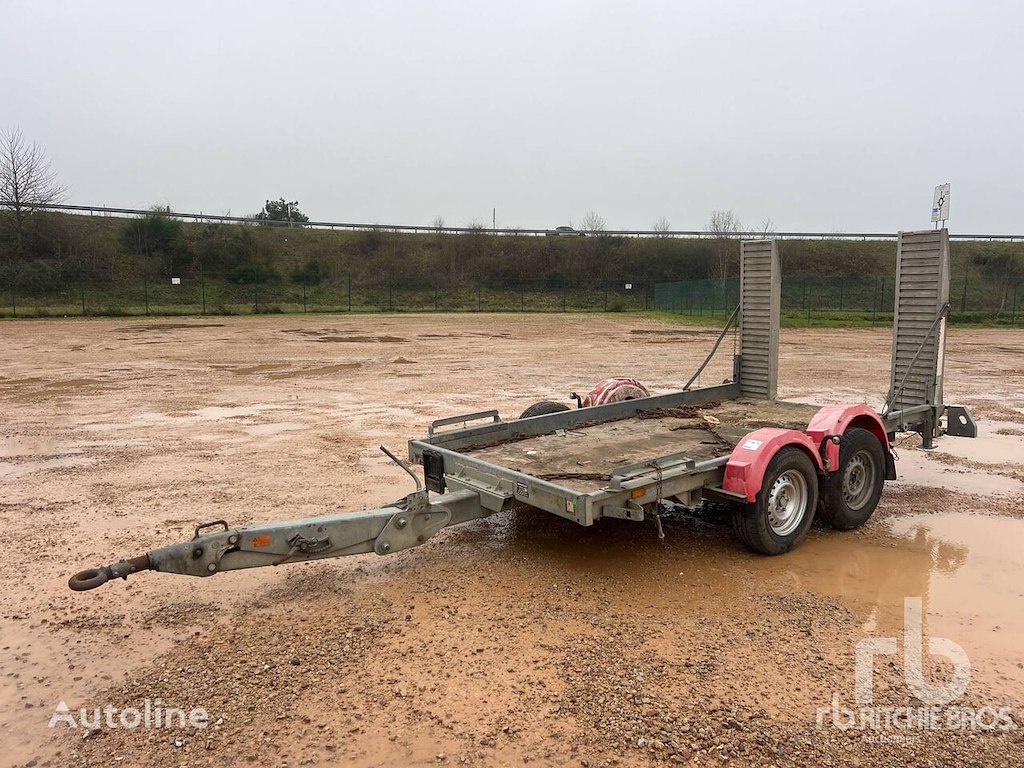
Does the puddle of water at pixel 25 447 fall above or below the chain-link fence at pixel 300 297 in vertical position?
below

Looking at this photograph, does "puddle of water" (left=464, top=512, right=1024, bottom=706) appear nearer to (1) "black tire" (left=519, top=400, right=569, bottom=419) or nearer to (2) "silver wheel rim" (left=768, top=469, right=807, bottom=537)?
(2) "silver wheel rim" (left=768, top=469, right=807, bottom=537)

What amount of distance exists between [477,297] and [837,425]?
5060 centimetres

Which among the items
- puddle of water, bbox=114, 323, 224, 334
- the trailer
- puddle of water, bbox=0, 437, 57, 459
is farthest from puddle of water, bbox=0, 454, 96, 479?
puddle of water, bbox=114, 323, 224, 334

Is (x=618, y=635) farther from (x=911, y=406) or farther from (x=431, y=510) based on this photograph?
(x=911, y=406)

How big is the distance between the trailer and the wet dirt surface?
0.47 metres

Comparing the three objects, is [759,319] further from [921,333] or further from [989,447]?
[989,447]

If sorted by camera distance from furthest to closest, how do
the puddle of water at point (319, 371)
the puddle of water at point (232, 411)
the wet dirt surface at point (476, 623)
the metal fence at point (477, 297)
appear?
the metal fence at point (477, 297) → the puddle of water at point (319, 371) → the puddle of water at point (232, 411) → the wet dirt surface at point (476, 623)

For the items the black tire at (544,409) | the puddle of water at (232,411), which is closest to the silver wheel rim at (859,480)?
the black tire at (544,409)

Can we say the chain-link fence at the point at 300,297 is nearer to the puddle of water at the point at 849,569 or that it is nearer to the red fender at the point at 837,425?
the puddle of water at the point at 849,569

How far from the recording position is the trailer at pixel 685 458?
4120 millimetres

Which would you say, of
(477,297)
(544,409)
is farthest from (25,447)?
(477,297)

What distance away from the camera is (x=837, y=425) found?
5.57 meters

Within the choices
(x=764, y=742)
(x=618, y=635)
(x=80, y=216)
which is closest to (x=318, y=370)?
(x=618, y=635)

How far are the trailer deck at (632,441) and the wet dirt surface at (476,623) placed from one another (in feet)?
2.15
